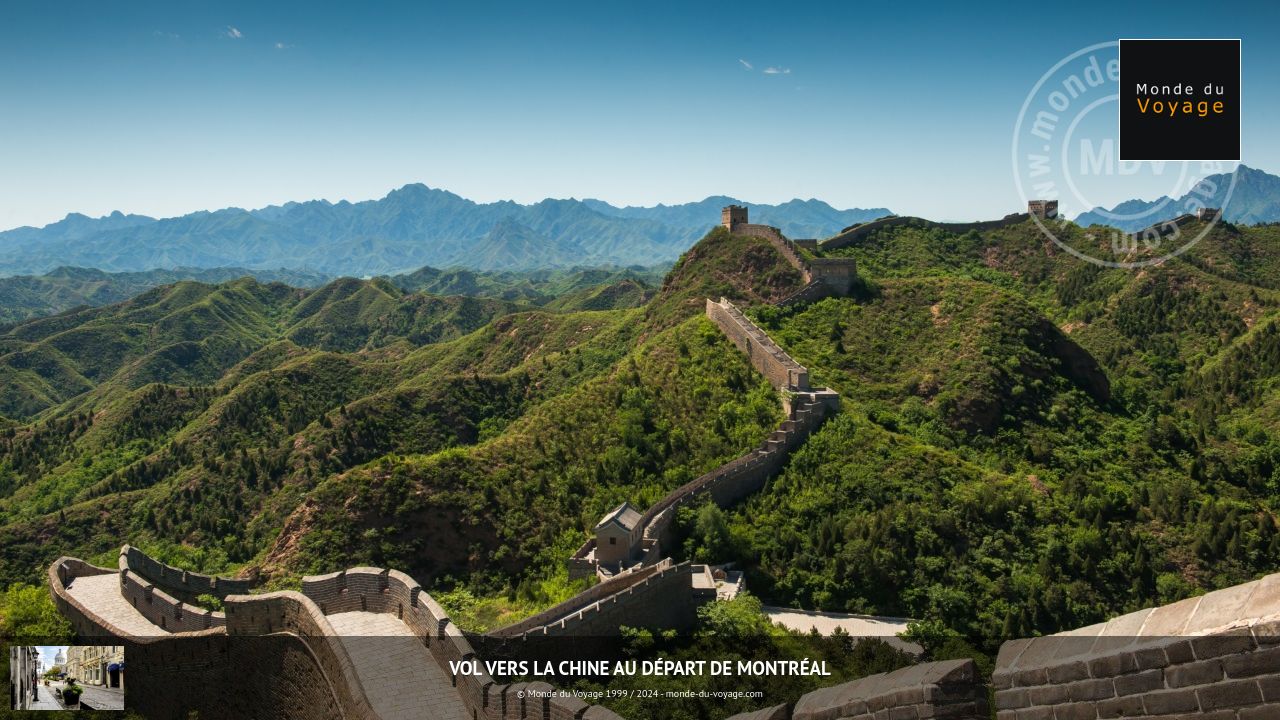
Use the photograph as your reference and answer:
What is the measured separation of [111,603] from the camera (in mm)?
23938

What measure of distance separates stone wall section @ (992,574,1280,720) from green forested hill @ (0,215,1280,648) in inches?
1144

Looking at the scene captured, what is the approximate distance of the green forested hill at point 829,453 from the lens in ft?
121

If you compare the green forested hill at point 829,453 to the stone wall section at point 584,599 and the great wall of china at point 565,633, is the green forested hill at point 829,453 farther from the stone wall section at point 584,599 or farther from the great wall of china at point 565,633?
the great wall of china at point 565,633

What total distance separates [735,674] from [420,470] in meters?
25.4

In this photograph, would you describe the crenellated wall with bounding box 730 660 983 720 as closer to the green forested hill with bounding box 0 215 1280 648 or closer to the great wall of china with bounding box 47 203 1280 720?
the great wall of china with bounding box 47 203 1280 720

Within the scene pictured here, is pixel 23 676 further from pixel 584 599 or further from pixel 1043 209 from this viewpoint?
pixel 1043 209

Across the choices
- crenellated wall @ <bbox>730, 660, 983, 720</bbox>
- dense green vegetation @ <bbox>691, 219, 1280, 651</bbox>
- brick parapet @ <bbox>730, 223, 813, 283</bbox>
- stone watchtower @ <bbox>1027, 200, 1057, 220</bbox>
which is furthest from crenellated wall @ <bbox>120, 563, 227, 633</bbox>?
stone watchtower @ <bbox>1027, 200, 1057, 220</bbox>

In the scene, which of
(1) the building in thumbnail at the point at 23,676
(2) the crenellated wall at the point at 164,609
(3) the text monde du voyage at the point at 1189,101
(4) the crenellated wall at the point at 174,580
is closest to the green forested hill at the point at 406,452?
(4) the crenellated wall at the point at 174,580

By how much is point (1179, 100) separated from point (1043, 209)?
63.4 m

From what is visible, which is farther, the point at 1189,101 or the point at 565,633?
the point at 1189,101

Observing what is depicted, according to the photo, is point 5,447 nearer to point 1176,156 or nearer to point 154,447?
point 154,447

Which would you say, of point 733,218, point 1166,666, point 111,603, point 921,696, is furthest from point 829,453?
point 733,218

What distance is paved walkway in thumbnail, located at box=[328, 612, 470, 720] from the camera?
15.3 metres

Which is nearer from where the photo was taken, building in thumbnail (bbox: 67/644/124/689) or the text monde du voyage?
building in thumbnail (bbox: 67/644/124/689)
